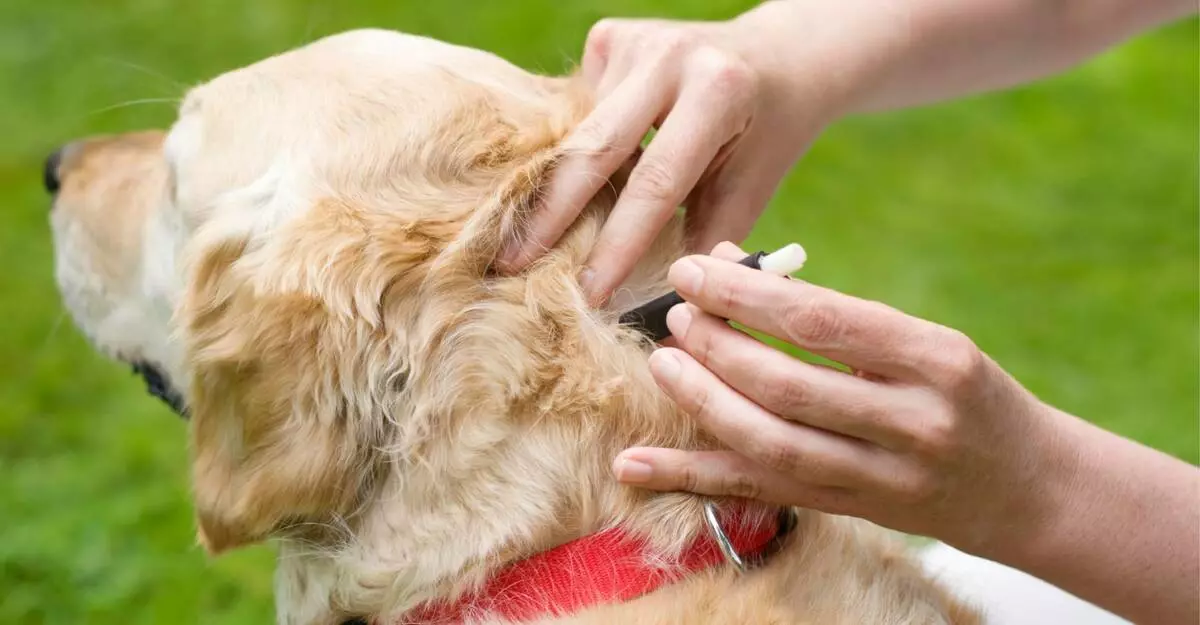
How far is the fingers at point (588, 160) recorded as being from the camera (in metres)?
1.53

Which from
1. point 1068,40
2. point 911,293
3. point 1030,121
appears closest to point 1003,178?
point 1030,121

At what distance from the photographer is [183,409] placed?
2.07m

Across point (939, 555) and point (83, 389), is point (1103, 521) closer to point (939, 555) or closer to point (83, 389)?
point (939, 555)

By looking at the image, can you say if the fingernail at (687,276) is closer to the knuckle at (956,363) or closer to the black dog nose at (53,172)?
the knuckle at (956,363)

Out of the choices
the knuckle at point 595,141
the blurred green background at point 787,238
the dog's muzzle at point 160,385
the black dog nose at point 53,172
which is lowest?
the blurred green background at point 787,238

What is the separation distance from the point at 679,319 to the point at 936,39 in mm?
1026

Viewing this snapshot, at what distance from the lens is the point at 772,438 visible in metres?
1.33

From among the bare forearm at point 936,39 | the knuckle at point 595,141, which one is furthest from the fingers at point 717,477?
the bare forearm at point 936,39

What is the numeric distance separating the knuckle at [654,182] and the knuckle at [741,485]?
405mm

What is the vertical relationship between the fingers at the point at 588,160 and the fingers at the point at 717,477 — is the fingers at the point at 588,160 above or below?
above

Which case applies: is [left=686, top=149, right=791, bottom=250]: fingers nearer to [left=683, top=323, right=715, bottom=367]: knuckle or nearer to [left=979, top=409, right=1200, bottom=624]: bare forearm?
[left=683, top=323, right=715, bottom=367]: knuckle

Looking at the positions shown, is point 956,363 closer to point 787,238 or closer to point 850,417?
point 850,417

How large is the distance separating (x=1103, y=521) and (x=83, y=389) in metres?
2.93

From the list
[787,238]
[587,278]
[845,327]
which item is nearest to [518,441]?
[587,278]
